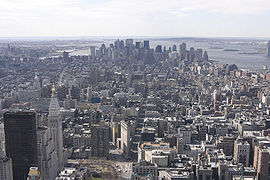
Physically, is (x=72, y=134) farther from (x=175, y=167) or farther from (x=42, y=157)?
(x=175, y=167)

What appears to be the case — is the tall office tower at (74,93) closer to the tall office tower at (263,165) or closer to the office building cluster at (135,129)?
the office building cluster at (135,129)

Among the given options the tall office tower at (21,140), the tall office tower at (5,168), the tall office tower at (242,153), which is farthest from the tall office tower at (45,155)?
the tall office tower at (242,153)

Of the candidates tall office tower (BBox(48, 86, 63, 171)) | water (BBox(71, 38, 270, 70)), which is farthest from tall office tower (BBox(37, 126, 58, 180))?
water (BBox(71, 38, 270, 70))

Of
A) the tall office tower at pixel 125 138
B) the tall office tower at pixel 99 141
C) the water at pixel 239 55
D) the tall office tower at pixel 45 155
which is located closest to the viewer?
the tall office tower at pixel 45 155

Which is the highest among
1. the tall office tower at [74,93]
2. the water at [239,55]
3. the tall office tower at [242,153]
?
the water at [239,55]

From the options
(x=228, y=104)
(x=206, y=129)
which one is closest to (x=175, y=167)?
(x=206, y=129)

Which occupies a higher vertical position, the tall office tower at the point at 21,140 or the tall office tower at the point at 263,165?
the tall office tower at the point at 21,140

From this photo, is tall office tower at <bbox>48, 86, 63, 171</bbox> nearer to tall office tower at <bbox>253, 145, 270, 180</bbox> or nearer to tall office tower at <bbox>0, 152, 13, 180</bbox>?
tall office tower at <bbox>0, 152, 13, 180</bbox>
